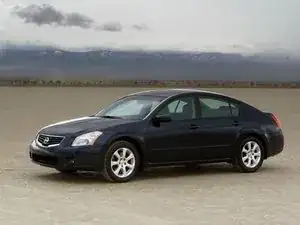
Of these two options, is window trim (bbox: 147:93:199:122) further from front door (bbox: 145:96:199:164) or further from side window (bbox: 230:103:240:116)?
side window (bbox: 230:103:240:116)

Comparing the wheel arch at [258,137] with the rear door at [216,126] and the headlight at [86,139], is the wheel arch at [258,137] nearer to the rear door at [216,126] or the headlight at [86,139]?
the rear door at [216,126]

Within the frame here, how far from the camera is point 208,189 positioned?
39.5ft

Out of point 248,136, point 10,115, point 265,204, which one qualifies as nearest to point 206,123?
point 248,136

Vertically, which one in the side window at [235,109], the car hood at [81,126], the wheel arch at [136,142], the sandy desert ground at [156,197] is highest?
the side window at [235,109]

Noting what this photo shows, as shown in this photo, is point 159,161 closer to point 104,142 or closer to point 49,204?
point 104,142

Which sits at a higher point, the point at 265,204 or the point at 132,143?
the point at 132,143

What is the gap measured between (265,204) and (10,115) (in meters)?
23.7

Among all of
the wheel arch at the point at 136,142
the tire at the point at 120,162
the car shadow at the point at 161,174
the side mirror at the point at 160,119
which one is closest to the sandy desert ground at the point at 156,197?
the car shadow at the point at 161,174

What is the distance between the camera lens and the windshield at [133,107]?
522 inches

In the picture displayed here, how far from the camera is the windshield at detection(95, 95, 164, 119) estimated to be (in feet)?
43.5

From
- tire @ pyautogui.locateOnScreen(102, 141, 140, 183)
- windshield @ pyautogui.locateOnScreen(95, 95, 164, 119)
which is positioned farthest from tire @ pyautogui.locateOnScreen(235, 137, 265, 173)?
tire @ pyautogui.locateOnScreen(102, 141, 140, 183)

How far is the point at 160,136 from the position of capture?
1297cm

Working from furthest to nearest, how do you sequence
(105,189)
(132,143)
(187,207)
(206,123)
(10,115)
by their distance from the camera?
(10,115)
(206,123)
(132,143)
(105,189)
(187,207)

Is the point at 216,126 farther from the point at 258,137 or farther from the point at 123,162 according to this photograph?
the point at 123,162
